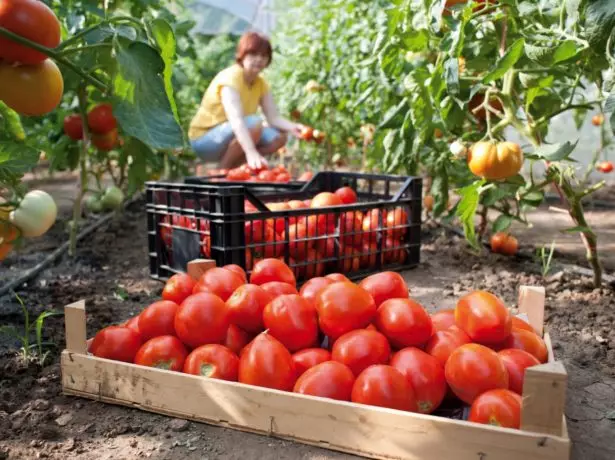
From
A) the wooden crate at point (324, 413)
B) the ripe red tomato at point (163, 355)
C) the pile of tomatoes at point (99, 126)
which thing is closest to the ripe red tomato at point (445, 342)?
the wooden crate at point (324, 413)

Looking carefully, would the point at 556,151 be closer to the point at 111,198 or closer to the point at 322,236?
the point at 322,236

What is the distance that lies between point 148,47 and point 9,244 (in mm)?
1284

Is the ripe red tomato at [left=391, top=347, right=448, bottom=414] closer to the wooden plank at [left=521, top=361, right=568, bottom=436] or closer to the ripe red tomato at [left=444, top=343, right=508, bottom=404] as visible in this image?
the ripe red tomato at [left=444, top=343, right=508, bottom=404]

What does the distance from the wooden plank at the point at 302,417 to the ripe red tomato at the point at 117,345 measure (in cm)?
5

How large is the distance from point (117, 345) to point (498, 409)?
101 centimetres

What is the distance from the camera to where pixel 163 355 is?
1618 millimetres

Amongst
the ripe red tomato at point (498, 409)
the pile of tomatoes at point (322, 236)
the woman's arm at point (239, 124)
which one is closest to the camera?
the ripe red tomato at point (498, 409)

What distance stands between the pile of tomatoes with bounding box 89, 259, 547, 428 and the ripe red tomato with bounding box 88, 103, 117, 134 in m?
1.76

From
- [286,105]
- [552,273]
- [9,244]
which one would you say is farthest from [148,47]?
[286,105]

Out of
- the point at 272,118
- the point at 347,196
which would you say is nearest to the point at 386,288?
the point at 347,196

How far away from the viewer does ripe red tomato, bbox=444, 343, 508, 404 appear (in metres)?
1.36

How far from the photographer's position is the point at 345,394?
56.4 inches

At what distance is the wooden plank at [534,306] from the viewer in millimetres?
1809

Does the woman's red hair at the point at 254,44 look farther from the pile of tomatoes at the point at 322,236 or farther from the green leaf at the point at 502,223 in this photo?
the green leaf at the point at 502,223
